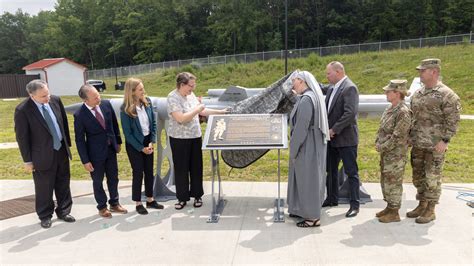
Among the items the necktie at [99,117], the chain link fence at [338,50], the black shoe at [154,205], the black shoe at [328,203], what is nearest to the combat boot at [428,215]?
the black shoe at [328,203]

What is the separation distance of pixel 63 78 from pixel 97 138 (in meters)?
35.3

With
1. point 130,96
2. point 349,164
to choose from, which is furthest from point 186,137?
point 349,164

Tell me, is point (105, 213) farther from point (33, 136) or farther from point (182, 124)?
point (182, 124)

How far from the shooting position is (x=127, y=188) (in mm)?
6715

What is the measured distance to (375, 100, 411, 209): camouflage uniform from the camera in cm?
466

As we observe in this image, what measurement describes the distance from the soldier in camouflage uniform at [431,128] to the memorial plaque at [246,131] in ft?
5.37

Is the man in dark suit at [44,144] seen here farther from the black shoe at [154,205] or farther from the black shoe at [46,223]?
the black shoe at [154,205]

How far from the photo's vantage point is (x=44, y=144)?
15.7 feet

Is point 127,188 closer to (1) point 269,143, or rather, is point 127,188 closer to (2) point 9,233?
(2) point 9,233

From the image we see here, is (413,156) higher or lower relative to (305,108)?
lower

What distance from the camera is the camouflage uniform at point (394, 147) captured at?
183 inches

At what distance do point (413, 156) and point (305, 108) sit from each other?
1.61 meters

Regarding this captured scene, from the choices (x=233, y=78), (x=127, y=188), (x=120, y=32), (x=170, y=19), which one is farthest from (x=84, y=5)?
(x=127, y=188)

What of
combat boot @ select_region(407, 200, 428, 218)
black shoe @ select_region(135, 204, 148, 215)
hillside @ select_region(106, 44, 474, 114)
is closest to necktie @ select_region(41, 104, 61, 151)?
black shoe @ select_region(135, 204, 148, 215)
